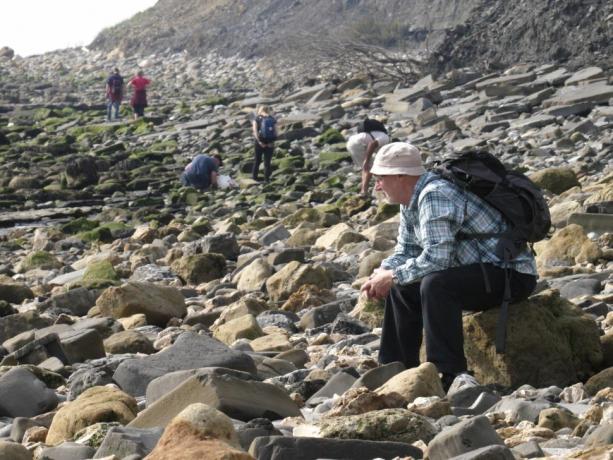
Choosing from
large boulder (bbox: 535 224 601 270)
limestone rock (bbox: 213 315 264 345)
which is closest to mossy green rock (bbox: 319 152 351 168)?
large boulder (bbox: 535 224 601 270)

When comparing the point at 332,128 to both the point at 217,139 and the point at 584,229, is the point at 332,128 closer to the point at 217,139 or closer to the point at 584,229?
the point at 217,139

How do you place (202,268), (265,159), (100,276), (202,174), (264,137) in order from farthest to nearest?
(265,159)
(202,174)
(264,137)
(100,276)
(202,268)

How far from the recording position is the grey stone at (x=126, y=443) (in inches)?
177

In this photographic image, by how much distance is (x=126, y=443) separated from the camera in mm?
Result: 4543

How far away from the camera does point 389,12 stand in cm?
5041

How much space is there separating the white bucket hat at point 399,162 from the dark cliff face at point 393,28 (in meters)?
21.0

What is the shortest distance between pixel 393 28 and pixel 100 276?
33640 mm

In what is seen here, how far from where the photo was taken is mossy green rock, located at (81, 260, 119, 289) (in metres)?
12.0

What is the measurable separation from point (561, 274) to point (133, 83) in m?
28.0

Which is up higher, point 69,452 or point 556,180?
point 69,452

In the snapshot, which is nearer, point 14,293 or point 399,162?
point 399,162

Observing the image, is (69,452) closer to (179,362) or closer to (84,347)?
(179,362)

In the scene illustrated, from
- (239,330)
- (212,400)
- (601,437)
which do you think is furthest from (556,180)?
(601,437)

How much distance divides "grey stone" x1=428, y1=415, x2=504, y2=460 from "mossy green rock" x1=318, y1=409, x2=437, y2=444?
0.32 meters
